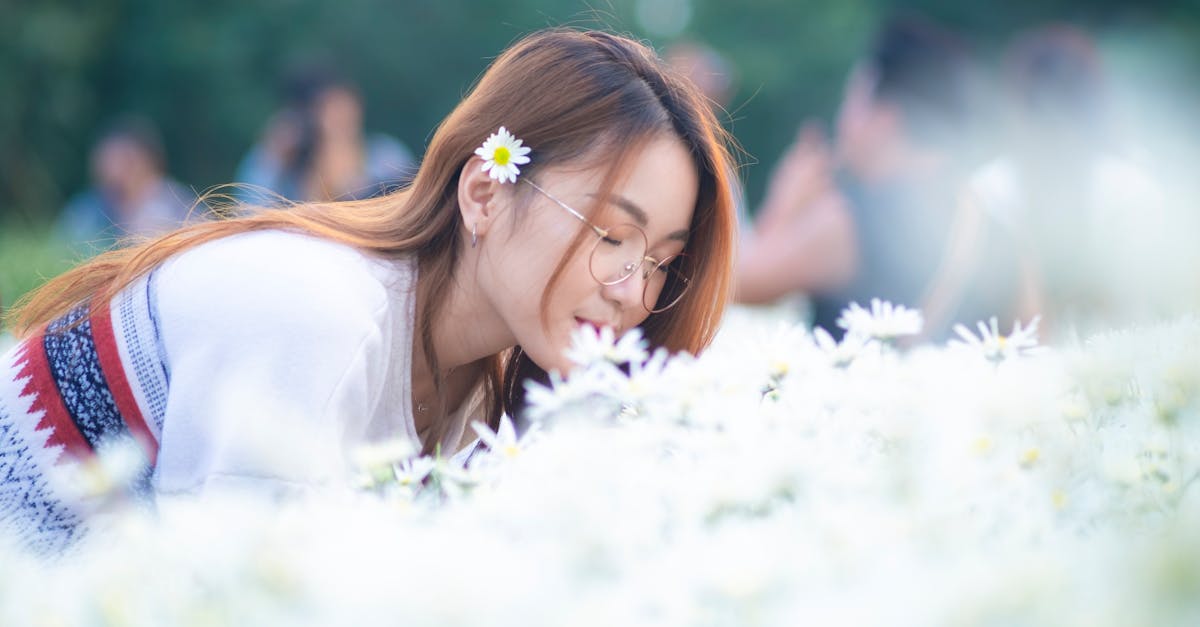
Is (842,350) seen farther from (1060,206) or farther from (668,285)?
(1060,206)

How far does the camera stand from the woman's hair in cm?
219

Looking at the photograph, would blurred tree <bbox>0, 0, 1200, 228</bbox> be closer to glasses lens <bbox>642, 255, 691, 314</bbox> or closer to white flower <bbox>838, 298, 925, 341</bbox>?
glasses lens <bbox>642, 255, 691, 314</bbox>

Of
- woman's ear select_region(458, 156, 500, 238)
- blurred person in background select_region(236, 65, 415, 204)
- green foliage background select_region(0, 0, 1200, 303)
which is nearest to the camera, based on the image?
Answer: woman's ear select_region(458, 156, 500, 238)

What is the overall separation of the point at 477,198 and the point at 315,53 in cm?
1375

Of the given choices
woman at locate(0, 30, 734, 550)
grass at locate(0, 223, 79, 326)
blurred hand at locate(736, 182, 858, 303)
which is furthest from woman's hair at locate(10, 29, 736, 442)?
blurred hand at locate(736, 182, 858, 303)

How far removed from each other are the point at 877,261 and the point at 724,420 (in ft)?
8.50

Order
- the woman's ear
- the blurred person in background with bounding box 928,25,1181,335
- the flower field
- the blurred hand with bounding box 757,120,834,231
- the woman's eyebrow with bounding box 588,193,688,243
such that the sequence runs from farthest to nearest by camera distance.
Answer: the blurred hand with bounding box 757,120,834,231 < the blurred person in background with bounding box 928,25,1181,335 < the woman's ear < the woman's eyebrow with bounding box 588,193,688,243 < the flower field

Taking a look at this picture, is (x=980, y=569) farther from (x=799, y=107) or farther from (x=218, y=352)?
(x=799, y=107)

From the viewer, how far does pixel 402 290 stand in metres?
2.20

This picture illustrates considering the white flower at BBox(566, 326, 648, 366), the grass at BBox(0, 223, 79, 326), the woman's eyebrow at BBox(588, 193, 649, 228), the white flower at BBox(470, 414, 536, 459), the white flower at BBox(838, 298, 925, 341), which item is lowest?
the grass at BBox(0, 223, 79, 326)

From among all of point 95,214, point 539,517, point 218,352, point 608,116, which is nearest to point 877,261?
point 608,116

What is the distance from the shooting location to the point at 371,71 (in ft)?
70.8

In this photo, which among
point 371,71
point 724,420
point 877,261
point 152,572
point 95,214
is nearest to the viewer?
point 152,572

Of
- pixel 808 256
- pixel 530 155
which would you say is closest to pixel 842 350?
pixel 530 155
